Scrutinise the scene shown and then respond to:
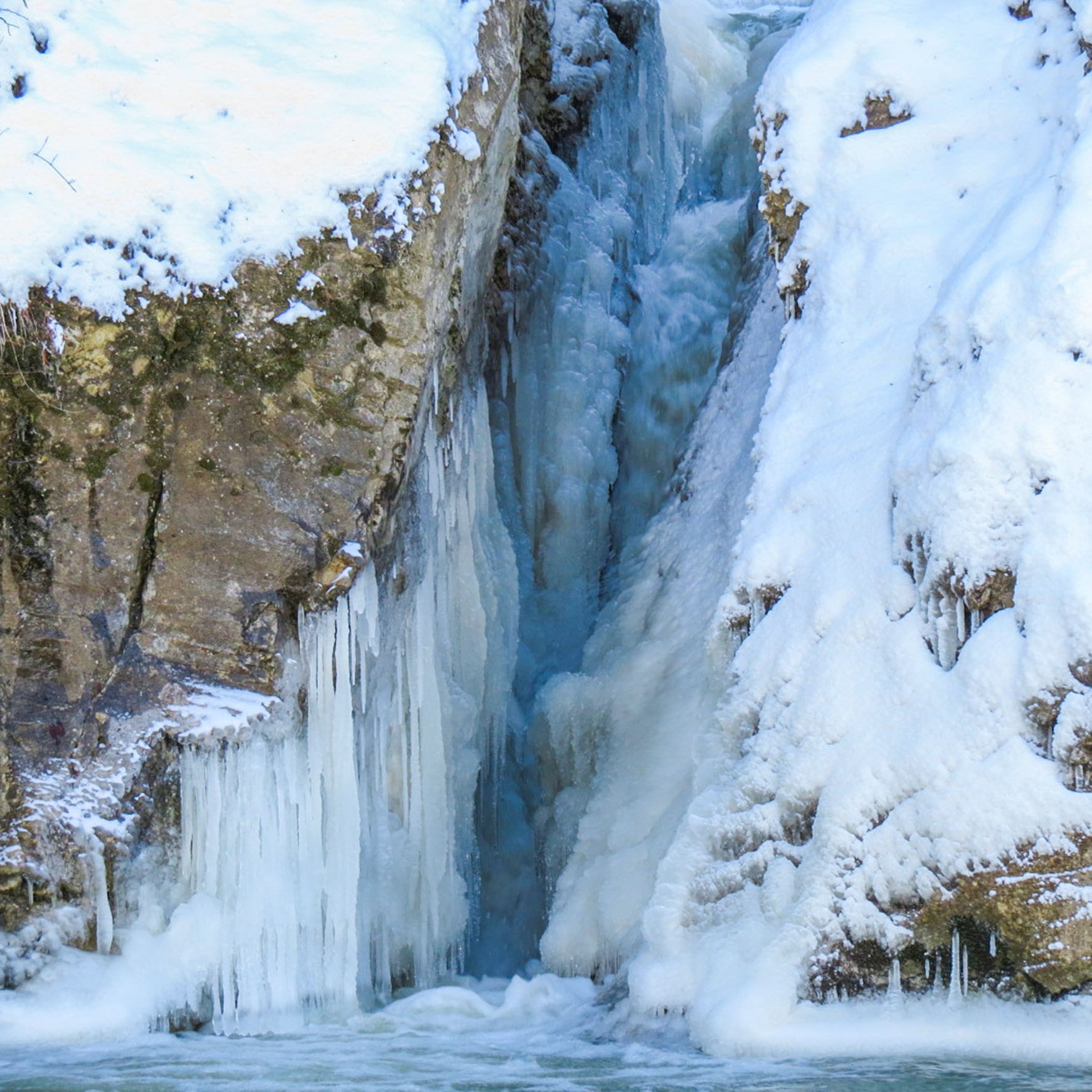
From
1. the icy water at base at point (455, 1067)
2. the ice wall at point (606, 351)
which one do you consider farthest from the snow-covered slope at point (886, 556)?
the ice wall at point (606, 351)

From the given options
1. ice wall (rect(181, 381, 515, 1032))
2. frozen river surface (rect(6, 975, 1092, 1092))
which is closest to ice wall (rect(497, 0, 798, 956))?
ice wall (rect(181, 381, 515, 1032))

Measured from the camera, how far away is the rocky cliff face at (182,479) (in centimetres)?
604

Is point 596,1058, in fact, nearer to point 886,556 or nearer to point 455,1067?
point 455,1067

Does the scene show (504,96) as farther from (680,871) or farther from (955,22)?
(680,871)

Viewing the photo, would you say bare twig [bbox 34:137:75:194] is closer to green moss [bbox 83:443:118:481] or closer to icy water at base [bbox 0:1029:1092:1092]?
green moss [bbox 83:443:118:481]

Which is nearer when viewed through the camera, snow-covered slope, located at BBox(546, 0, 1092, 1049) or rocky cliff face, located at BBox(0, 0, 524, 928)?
snow-covered slope, located at BBox(546, 0, 1092, 1049)

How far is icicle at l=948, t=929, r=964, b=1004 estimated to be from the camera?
5.17m

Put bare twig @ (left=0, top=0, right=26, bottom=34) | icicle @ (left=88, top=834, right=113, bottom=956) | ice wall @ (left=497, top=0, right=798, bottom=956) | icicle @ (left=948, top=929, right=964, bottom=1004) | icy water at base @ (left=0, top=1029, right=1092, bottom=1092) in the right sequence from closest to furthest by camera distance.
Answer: icy water at base @ (left=0, top=1029, right=1092, bottom=1092)
icicle @ (left=948, top=929, right=964, bottom=1004)
icicle @ (left=88, top=834, right=113, bottom=956)
bare twig @ (left=0, top=0, right=26, bottom=34)
ice wall @ (left=497, top=0, right=798, bottom=956)

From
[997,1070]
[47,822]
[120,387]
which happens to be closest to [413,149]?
[120,387]

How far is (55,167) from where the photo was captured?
20.2 feet

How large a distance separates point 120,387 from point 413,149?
69.5 inches

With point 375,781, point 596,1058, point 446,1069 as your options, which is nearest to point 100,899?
point 375,781

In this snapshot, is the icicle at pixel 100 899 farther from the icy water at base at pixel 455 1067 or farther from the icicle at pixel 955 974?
the icicle at pixel 955 974

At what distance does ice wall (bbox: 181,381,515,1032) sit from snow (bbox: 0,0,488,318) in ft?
4.78
